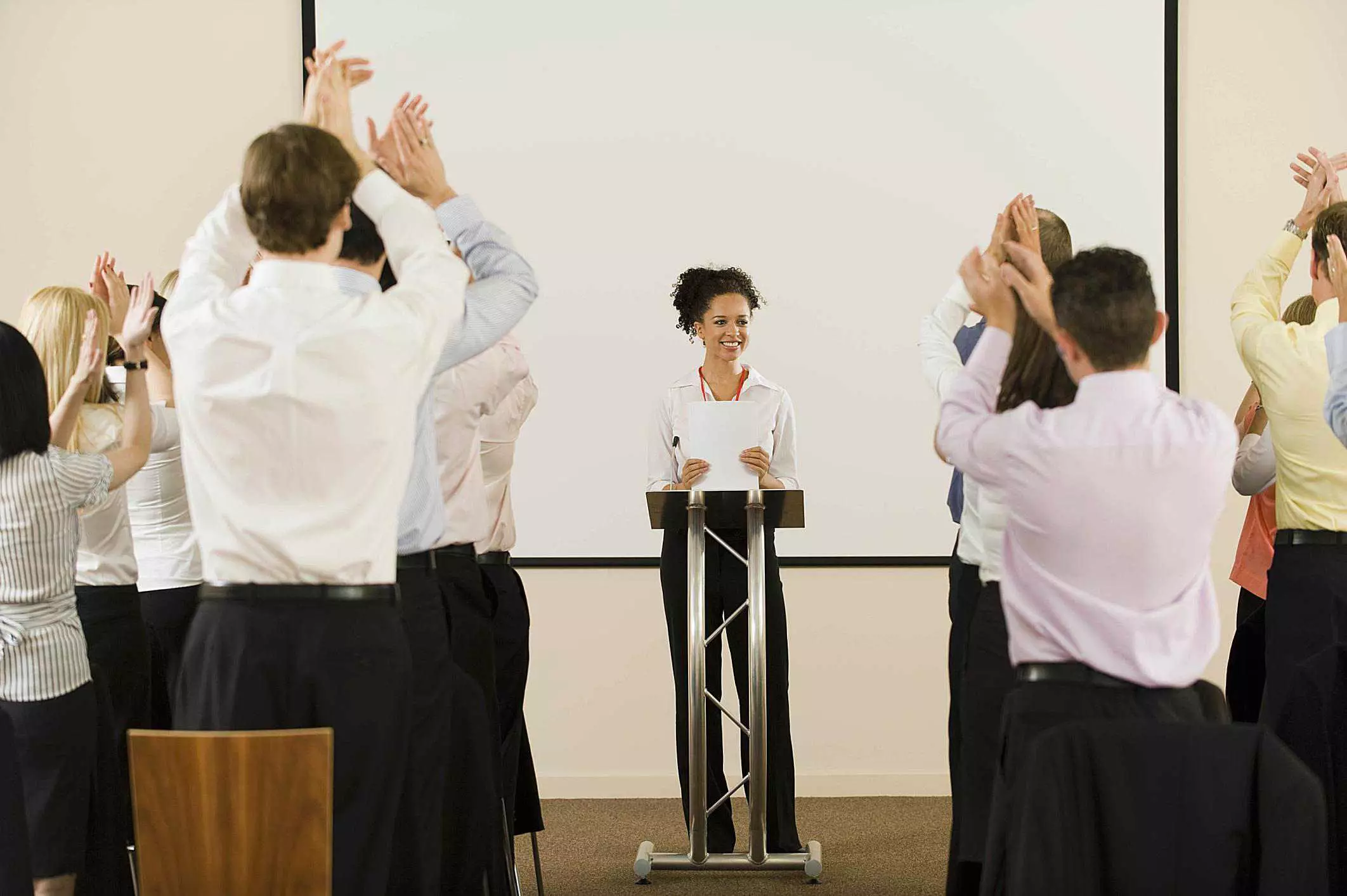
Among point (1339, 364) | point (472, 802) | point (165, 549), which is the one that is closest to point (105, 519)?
point (165, 549)

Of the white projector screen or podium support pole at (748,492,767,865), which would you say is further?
the white projector screen

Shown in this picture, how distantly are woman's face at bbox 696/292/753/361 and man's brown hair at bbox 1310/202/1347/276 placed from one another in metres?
2.06

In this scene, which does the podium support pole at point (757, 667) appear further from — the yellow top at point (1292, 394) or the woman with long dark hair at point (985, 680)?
the yellow top at point (1292, 394)

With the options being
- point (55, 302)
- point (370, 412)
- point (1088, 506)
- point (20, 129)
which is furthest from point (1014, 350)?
point (20, 129)

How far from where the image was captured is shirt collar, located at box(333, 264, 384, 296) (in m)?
2.36

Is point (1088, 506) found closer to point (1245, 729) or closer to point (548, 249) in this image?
point (1245, 729)

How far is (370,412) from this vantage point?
6.71 ft

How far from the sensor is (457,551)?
328 cm

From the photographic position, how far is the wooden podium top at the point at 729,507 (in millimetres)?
3775

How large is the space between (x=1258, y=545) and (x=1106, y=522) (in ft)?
8.06

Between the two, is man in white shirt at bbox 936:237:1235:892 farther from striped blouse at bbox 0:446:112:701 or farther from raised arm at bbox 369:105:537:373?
striped blouse at bbox 0:446:112:701

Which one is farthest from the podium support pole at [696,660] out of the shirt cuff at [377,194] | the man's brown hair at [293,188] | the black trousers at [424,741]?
the man's brown hair at [293,188]

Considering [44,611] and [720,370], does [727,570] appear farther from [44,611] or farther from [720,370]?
[44,611]

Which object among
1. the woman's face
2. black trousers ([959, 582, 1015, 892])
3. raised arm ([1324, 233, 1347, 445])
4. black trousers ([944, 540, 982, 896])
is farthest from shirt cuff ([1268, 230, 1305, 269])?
the woman's face
